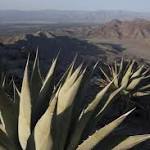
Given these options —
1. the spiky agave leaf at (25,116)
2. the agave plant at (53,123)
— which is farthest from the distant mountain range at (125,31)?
the spiky agave leaf at (25,116)

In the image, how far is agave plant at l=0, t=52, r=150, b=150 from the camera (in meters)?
3.11

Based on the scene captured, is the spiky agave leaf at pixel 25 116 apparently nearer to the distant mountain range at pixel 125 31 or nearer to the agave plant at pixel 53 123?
the agave plant at pixel 53 123

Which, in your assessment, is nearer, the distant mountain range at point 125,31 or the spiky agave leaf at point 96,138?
the spiky agave leaf at point 96,138

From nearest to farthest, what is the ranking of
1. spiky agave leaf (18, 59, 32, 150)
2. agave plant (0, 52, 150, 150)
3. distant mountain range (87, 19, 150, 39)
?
1. agave plant (0, 52, 150, 150)
2. spiky agave leaf (18, 59, 32, 150)
3. distant mountain range (87, 19, 150, 39)

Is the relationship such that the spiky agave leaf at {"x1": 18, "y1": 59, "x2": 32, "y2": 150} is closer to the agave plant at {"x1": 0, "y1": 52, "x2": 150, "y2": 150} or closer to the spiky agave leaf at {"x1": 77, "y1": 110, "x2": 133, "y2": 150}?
the agave plant at {"x1": 0, "y1": 52, "x2": 150, "y2": 150}

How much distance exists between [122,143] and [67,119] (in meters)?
0.44

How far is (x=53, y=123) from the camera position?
301cm

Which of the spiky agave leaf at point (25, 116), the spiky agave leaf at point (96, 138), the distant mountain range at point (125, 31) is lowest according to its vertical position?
the distant mountain range at point (125, 31)

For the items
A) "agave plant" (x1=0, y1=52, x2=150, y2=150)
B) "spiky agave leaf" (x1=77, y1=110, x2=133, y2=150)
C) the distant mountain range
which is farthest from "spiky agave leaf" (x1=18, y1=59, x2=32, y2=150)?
the distant mountain range

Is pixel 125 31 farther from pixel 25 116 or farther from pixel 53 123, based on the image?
pixel 53 123

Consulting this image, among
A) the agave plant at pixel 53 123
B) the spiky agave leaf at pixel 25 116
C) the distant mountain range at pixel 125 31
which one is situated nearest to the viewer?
the agave plant at pixel 53 123

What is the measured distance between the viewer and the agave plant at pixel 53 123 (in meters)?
3.11

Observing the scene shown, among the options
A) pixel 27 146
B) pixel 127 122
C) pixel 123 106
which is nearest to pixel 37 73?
pixel 27 146

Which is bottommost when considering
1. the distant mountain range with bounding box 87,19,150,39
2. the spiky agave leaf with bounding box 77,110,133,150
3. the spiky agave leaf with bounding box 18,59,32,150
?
the distant mountain range with bounding box 87,19,150,39
